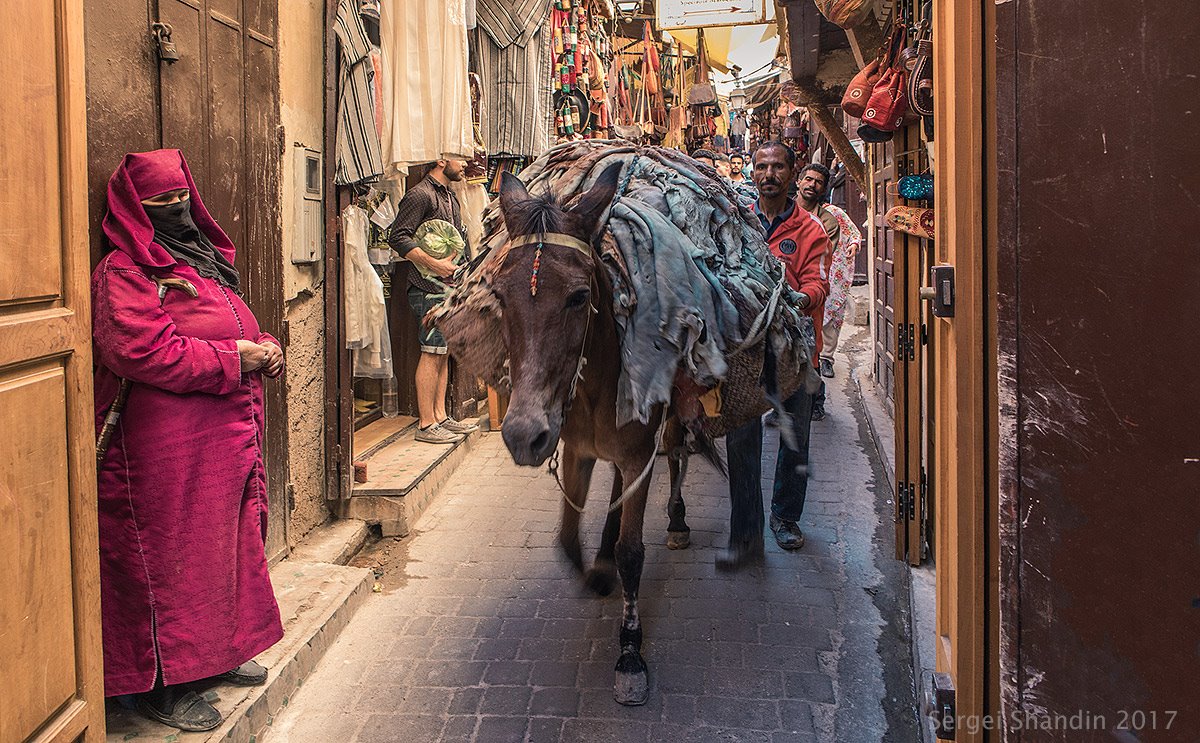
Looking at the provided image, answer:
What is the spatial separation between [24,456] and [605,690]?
2.34m

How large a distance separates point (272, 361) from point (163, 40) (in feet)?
4.38

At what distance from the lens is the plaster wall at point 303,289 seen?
14.7ft

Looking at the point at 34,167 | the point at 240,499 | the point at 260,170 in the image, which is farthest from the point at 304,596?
the point at 34,167

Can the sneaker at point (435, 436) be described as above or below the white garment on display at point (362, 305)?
below

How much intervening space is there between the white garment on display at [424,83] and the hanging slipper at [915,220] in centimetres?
304

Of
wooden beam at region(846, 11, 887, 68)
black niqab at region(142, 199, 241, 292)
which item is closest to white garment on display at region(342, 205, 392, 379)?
black niqab at region(142, 199, 241, 292)

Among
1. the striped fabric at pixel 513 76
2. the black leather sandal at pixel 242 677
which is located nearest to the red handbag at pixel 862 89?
the black leather sandal at pixel 242 677

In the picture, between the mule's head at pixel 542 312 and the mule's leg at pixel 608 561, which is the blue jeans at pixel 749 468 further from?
the mule's head at pixel 542 312

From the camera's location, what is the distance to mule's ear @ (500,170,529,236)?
3107 mm

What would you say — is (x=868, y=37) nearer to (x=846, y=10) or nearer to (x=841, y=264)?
(x=846, y=10)

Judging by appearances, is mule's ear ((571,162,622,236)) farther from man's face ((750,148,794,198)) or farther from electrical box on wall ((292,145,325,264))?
man's face ((750,148,794,198))

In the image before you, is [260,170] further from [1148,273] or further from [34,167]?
[1148,273]

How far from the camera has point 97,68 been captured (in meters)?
2.94

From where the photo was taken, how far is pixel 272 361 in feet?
10.3
